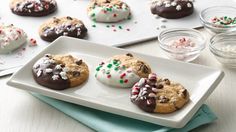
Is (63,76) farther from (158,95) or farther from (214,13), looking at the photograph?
(214,13)

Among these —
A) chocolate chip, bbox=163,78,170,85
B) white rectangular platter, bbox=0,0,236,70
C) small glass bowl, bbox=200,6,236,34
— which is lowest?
white rectangular platter, bbox=0,0,236,70

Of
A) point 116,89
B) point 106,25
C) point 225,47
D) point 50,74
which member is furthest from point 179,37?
point 50,74

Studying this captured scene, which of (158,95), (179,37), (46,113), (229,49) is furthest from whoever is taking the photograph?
(179,37)

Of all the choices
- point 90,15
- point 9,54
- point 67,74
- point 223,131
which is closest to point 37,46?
point 9,54

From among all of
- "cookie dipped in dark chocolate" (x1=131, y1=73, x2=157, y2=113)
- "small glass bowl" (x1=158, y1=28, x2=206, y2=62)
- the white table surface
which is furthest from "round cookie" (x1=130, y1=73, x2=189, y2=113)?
"small glass bowl" (x1=158, y1=28, x2=206, y2=62)

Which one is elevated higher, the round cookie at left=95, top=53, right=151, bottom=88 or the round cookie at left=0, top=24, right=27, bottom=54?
the round cookie at left=95, top=53, right=151, bottom=88

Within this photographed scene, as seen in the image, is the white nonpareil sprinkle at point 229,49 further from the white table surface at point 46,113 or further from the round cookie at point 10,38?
the round cookie at point 10,38

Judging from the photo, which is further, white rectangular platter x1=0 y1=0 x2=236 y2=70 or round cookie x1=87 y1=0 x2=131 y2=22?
round cookie x1=87 y1=0 x2=131 y2=22

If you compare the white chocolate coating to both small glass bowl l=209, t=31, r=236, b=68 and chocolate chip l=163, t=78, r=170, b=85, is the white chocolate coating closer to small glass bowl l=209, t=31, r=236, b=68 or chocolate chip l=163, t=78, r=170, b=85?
small glass bowl l=209, t=31, r=236, b=68
